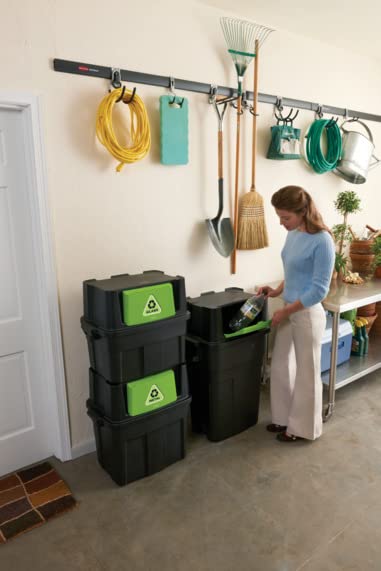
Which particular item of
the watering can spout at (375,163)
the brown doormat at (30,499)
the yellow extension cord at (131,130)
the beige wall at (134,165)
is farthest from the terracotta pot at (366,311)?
the brown doormat at (30,499)

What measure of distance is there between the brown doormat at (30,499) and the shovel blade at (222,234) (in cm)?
174

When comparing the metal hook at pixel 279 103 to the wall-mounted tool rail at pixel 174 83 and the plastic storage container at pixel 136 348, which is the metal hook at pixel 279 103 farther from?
the plastic storage container at pixel 136 348

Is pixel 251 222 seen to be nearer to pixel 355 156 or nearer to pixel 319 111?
pixel 319 111

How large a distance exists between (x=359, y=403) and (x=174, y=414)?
5.12 ft

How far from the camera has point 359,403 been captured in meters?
3.10

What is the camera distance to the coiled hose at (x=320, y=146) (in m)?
3.34

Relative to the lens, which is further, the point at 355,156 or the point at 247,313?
the point at 355,156

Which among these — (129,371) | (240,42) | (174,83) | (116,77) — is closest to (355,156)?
(240,42)

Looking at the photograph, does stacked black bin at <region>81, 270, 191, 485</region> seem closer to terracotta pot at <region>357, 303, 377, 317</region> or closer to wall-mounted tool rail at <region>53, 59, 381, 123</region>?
wall-mounted tool rail at <region>53, 59, 381, 123</region>

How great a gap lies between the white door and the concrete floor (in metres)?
0.30

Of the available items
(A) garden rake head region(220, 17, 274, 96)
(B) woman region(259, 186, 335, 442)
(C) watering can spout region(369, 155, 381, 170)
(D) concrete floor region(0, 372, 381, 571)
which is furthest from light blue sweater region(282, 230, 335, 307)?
(C) watering can spout region(369, 155, 381, 170)

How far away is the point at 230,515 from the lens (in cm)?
205

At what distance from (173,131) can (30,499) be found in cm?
222

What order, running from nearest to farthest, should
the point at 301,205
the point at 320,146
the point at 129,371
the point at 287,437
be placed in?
1. the point at 129,371
2. the point at 301,205
3. the point at 287,437
4. the point at 320,146
